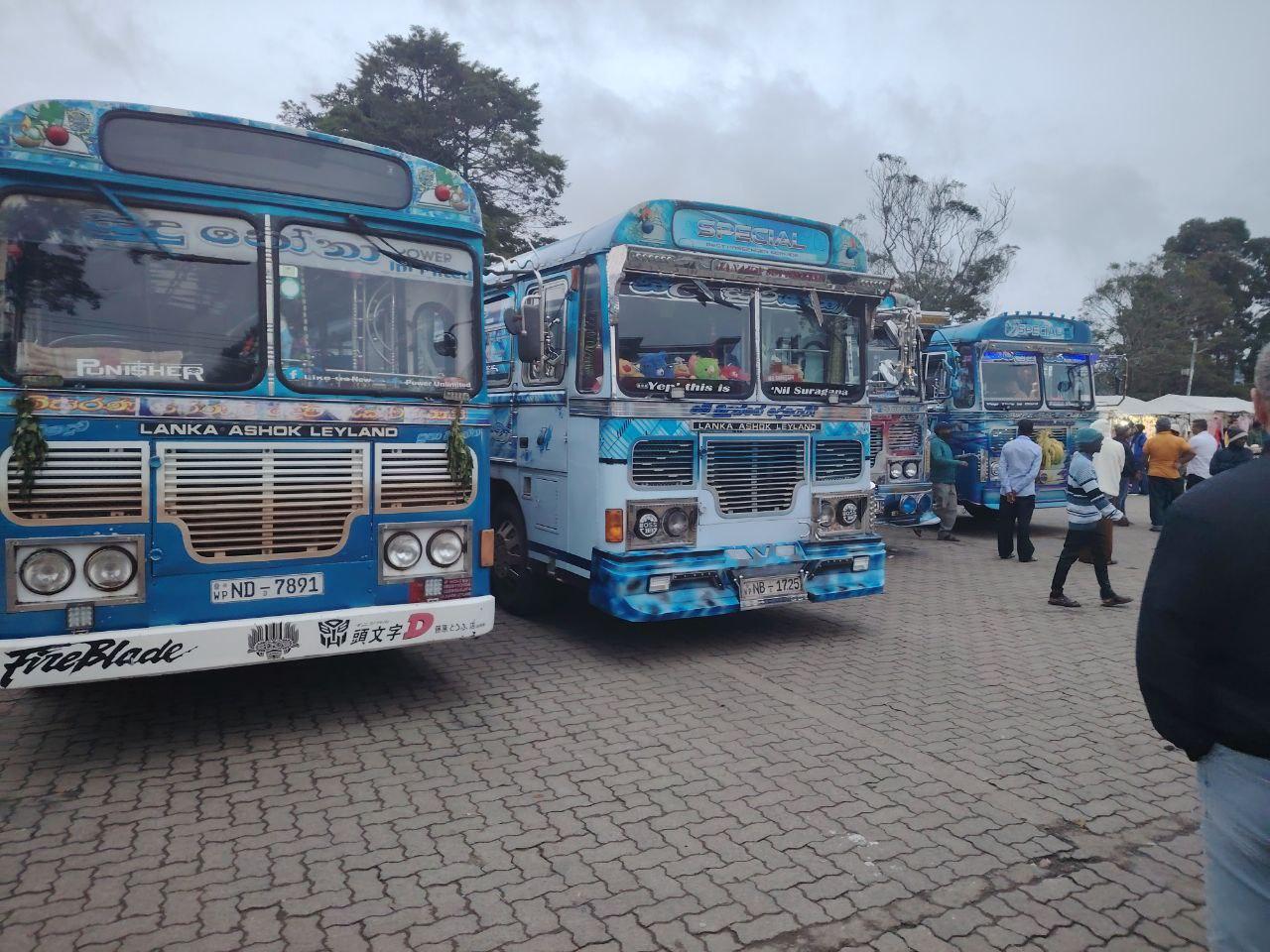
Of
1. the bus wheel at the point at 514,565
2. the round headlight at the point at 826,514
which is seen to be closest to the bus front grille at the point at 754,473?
the round headlight at the point at 826,514

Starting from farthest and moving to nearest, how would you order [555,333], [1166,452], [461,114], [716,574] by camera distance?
[461,114] < [1166,452] < [555,333] < [716,574]

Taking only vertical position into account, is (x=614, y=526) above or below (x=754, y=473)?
below

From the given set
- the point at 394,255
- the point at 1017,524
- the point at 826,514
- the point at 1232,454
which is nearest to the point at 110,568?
the point at 394,255

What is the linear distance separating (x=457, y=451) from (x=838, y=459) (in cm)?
357

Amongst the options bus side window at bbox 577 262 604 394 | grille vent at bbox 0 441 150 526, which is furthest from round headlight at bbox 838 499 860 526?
grille vent at bbox 0 441 150 526

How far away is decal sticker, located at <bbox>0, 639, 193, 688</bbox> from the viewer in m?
4.17

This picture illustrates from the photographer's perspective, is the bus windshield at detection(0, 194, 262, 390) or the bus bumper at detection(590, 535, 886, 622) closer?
the bus windshield at detection(0, 194, 262, 390)

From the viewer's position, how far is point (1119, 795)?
14.6 ft

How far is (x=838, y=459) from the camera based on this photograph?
298 inches

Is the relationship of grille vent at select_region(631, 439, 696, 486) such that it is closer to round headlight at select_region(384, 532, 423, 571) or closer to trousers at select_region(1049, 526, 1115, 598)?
round headlight at select_region(384, 532, 423, 571)

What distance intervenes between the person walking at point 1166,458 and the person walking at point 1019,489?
10.8 ft

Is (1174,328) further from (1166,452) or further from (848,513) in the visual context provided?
(848,513)

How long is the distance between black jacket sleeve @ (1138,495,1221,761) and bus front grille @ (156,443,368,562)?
4164mm

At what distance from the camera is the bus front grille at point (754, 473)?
6914mm
